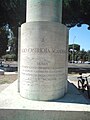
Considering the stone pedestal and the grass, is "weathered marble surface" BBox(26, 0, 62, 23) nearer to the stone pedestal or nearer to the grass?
the stone pedestal

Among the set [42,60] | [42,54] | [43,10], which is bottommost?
[42,60]

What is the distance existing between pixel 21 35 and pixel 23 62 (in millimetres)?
786

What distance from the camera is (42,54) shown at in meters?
5.64

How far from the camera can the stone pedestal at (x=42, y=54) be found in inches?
222

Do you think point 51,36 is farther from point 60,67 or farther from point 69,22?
point 69,22

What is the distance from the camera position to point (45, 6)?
5844 millimetres

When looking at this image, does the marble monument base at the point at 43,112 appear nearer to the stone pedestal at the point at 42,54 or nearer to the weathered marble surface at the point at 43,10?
the stone pedestal at the point at 42,54

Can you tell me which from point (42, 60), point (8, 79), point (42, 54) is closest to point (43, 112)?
point (42, 60)

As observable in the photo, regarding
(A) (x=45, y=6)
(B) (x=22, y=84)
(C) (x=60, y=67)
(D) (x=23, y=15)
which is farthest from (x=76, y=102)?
(D) (x=23, y=15)

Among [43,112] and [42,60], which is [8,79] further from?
[43,112]

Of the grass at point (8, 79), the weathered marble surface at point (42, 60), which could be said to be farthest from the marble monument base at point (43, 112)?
the grass at point (8, 79)

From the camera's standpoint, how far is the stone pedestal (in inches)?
222

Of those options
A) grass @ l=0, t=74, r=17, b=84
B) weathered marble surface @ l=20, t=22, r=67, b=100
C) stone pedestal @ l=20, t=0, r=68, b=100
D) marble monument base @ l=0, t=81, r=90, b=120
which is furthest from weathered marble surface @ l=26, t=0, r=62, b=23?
grass @ l=0, t=74, r=17, b=84

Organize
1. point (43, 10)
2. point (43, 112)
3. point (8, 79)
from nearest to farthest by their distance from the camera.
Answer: point (43, 112) < point (43, 10) < point (8, 79)
